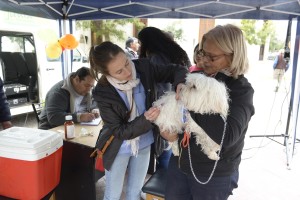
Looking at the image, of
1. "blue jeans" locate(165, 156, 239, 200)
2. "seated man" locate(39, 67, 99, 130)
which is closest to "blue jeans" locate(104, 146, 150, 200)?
"blue jeans" locate(165, 156, 239, 200)

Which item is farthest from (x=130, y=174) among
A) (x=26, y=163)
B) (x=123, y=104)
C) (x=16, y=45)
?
(x=16, y=45)

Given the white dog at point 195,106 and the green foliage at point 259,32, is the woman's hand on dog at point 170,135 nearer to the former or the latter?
the white dog at point 195,106

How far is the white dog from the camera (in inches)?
43.9

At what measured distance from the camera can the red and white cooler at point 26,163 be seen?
168 cm

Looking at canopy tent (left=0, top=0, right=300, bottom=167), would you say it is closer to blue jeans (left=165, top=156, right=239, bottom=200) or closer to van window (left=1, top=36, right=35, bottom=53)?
van window (left=1, top=36, right=35, bottom=53)

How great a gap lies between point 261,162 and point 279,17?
88.3 inches

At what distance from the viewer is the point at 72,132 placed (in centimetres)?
229

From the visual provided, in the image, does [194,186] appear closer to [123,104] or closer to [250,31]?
[123,104]

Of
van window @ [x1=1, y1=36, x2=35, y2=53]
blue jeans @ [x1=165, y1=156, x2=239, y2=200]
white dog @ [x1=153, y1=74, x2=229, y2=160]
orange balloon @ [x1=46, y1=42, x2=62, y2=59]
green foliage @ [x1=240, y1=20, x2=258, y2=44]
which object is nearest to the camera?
white dog @ [x1=153, y1=74, x2=229, y2=160]

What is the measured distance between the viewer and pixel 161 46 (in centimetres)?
240

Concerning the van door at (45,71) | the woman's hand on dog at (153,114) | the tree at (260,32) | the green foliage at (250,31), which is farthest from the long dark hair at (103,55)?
the tree at (260,32)

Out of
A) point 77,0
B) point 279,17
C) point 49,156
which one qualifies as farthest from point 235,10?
point 49,156

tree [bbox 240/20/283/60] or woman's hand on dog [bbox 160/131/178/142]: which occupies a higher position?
tree [bbox 240/20/283/60]

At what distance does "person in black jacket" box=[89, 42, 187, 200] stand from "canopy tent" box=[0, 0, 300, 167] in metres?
2.16
